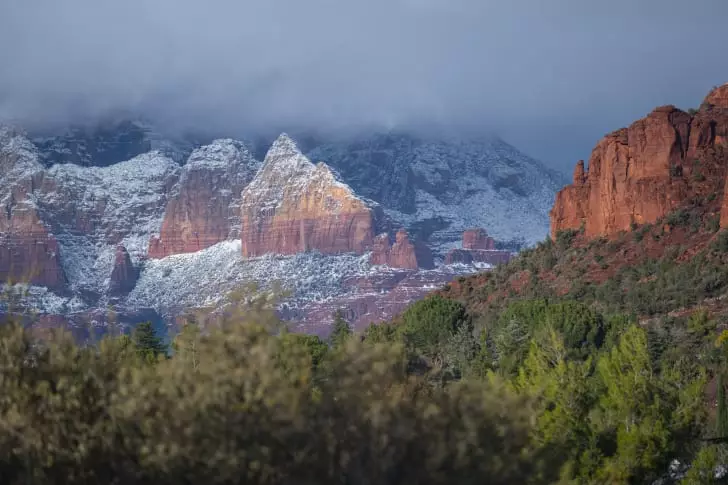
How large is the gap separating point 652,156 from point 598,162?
11338mm

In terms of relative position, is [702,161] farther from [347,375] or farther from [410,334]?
[347,375]

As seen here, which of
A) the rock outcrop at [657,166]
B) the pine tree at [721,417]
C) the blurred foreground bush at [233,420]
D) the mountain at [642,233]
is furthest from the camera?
the rock outcrop at [657,166]

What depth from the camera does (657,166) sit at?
9944 centimetres

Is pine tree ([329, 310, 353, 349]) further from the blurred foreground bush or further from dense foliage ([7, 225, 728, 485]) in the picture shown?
the blurred foreground bush

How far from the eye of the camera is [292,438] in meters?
19.8

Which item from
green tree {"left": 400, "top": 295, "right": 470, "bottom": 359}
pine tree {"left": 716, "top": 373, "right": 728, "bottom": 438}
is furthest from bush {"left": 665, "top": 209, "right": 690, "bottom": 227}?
pine tree {"left": 716, "top": 373, "right": 728, "bottom": 438}

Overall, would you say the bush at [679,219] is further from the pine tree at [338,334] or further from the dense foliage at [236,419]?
the dense foliage at [236,419]

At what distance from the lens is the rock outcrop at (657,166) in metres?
95.3

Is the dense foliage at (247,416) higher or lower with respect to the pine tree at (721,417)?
higher

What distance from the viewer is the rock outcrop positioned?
313 ft

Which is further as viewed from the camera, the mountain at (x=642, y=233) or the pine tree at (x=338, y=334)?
the mountain at (x=642, y=233)

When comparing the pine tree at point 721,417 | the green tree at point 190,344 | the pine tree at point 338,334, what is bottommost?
the pine tree at point 721,417

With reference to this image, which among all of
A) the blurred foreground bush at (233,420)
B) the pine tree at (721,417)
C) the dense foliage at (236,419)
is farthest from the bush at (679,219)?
the blurred foreground bush at (233,420)

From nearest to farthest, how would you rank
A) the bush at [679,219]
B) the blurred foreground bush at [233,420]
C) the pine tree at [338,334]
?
the blurred foreground bush at [233,420]
the pine tree at [338,334]
the bush at [679,219]
